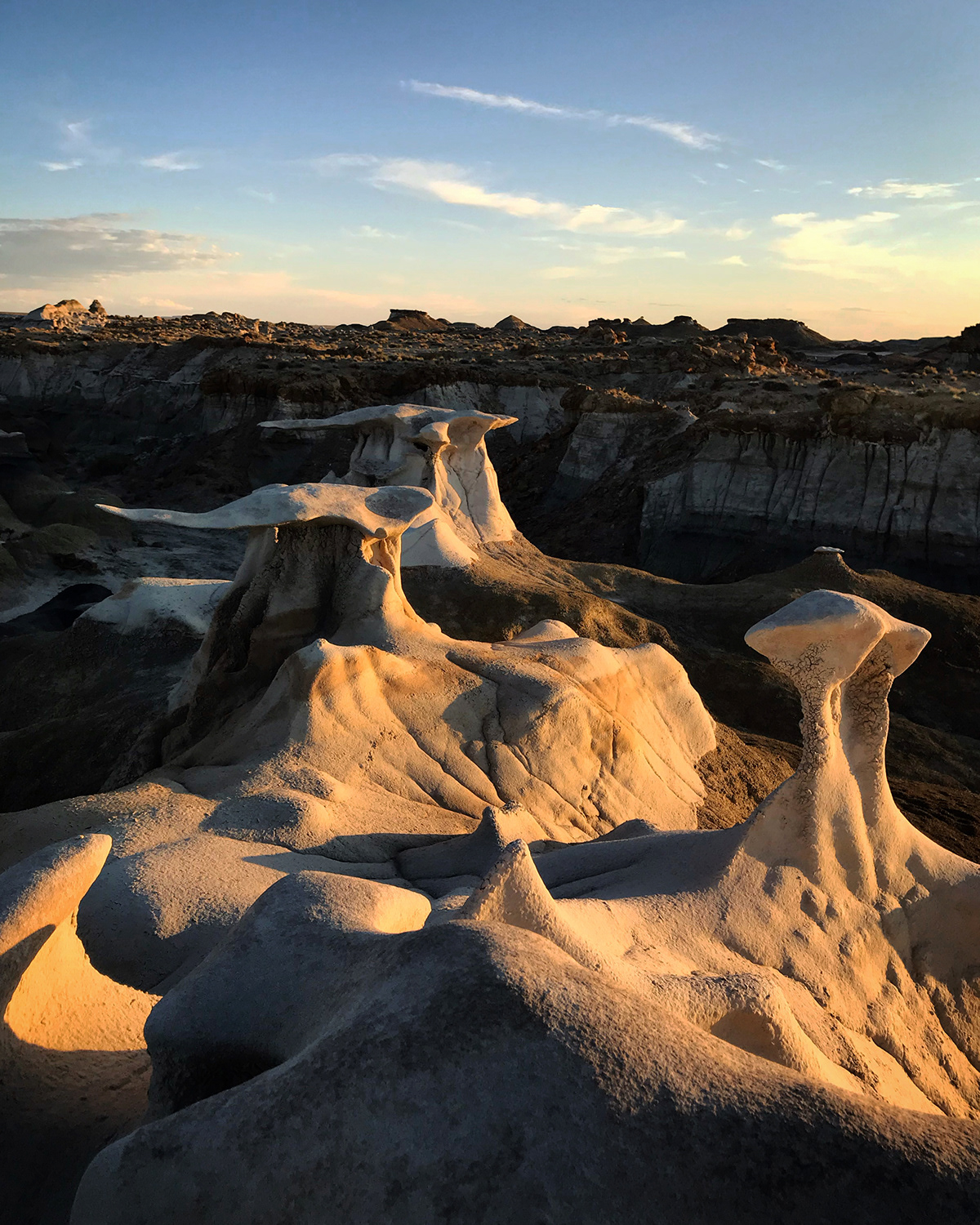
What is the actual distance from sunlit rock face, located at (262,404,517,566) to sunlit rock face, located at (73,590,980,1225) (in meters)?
11.5

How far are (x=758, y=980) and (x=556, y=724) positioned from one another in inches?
182

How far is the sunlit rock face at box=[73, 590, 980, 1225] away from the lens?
1794 millimetres

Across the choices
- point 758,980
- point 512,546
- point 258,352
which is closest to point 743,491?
point 512,546

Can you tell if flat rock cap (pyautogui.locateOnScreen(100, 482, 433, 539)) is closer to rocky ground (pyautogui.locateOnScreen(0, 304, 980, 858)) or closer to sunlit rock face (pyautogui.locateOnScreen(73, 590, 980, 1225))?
rocky ground (pyautogui.locateOnScreen(0, 304, 980, 858))

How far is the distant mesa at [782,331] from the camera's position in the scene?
69000 mm

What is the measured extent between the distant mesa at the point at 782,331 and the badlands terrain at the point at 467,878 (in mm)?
53705

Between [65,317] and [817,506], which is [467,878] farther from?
[65,317]

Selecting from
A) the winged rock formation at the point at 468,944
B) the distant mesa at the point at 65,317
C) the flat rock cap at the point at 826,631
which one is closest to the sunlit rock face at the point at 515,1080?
the winged rock formation at the point at 468,944

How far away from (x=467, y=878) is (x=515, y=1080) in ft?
9.13

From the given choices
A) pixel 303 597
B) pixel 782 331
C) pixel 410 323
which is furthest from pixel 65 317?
pixel 303 597

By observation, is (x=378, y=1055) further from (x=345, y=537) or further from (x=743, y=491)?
(x=743, y=491)

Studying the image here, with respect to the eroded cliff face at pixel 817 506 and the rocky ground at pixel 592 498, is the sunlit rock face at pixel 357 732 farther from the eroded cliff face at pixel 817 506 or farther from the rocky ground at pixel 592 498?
the eroded cliff face at pixel 817 506

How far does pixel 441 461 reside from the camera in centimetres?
1566

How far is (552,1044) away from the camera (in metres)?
2.03
